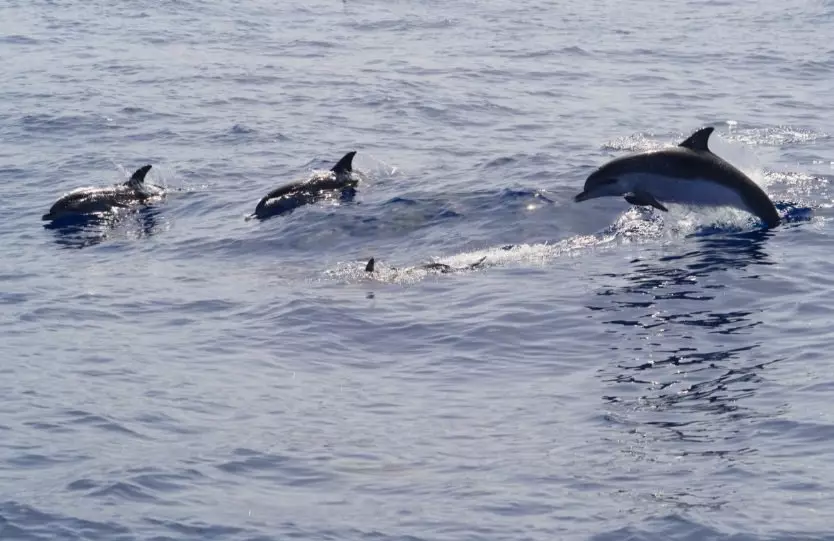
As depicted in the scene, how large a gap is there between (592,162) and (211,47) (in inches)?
796

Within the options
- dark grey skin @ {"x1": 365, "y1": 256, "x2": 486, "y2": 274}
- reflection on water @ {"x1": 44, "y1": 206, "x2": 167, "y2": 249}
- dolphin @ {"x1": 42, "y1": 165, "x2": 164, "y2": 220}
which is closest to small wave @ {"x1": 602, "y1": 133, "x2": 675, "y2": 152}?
dark grey skin @ {"x1": 365, "y1": 256, "x2": 486, "y2": 274}

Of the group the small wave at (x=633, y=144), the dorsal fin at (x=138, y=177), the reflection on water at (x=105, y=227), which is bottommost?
the reflection on water at (x=105, y=227)

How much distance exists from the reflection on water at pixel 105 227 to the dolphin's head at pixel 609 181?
24.7ft

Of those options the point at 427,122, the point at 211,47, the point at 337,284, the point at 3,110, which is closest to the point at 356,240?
the point at 337,284

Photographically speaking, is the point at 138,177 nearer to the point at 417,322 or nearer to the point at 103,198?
the point at 103,198

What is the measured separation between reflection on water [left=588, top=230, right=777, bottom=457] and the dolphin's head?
1.10 m

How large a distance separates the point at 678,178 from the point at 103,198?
10450 millimetres

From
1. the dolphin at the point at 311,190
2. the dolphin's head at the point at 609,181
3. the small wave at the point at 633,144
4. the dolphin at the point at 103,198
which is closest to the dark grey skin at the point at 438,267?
the dolphin's head at the point at 609,181

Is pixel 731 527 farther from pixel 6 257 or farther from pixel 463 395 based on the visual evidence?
pixel 6 257

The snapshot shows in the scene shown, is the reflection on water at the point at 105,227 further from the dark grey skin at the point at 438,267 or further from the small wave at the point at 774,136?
the small wave at the point at 774,136

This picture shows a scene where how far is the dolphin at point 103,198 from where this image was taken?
73.9ft

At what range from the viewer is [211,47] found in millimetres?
41406

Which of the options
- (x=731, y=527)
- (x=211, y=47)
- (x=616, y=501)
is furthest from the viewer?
(x=211, y=47)

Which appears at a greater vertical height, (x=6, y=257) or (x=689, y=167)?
(x=689, y=167)
